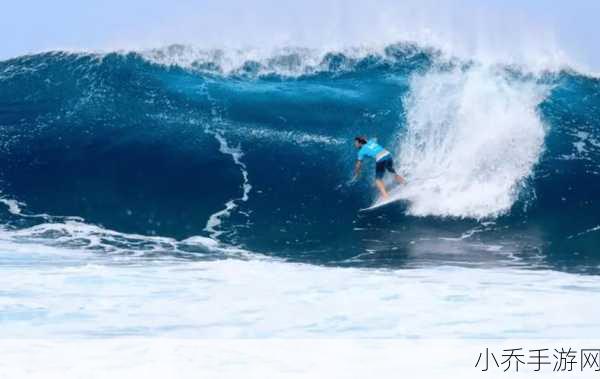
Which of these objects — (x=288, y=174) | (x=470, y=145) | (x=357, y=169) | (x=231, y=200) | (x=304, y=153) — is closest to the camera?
(x=357, y=169)

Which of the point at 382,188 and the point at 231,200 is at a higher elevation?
the point at 382,188

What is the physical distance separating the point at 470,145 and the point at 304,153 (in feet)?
7.90

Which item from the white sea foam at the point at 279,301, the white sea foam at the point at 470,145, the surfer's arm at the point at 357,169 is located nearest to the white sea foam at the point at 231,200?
the surfer's arm at the point at 357,169

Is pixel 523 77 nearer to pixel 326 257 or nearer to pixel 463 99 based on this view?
pixel 463 99

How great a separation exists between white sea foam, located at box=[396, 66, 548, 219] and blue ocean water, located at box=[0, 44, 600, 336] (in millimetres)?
29

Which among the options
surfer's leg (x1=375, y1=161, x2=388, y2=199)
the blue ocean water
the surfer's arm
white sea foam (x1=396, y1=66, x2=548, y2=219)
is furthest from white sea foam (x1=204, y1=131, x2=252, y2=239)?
white sea foam (x1=396, y1=66, x2=548, y2=219)

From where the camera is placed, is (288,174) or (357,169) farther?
(288,174)

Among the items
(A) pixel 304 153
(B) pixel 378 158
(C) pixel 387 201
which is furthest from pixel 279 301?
(A) pixel 304 153

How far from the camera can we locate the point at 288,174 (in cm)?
1156

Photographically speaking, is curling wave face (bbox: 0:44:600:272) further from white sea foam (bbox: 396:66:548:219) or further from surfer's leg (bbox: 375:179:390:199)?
surfer's leg (bbox: 375:179:390:199)

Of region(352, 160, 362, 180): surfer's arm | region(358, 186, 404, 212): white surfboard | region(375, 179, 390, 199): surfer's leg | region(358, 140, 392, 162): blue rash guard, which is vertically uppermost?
region(358, 140, 392, 162): blue rash guard

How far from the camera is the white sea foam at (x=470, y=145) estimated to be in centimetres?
1045

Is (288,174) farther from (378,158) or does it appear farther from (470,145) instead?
(470,145)

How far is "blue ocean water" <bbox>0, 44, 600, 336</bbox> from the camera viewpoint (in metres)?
8.05
